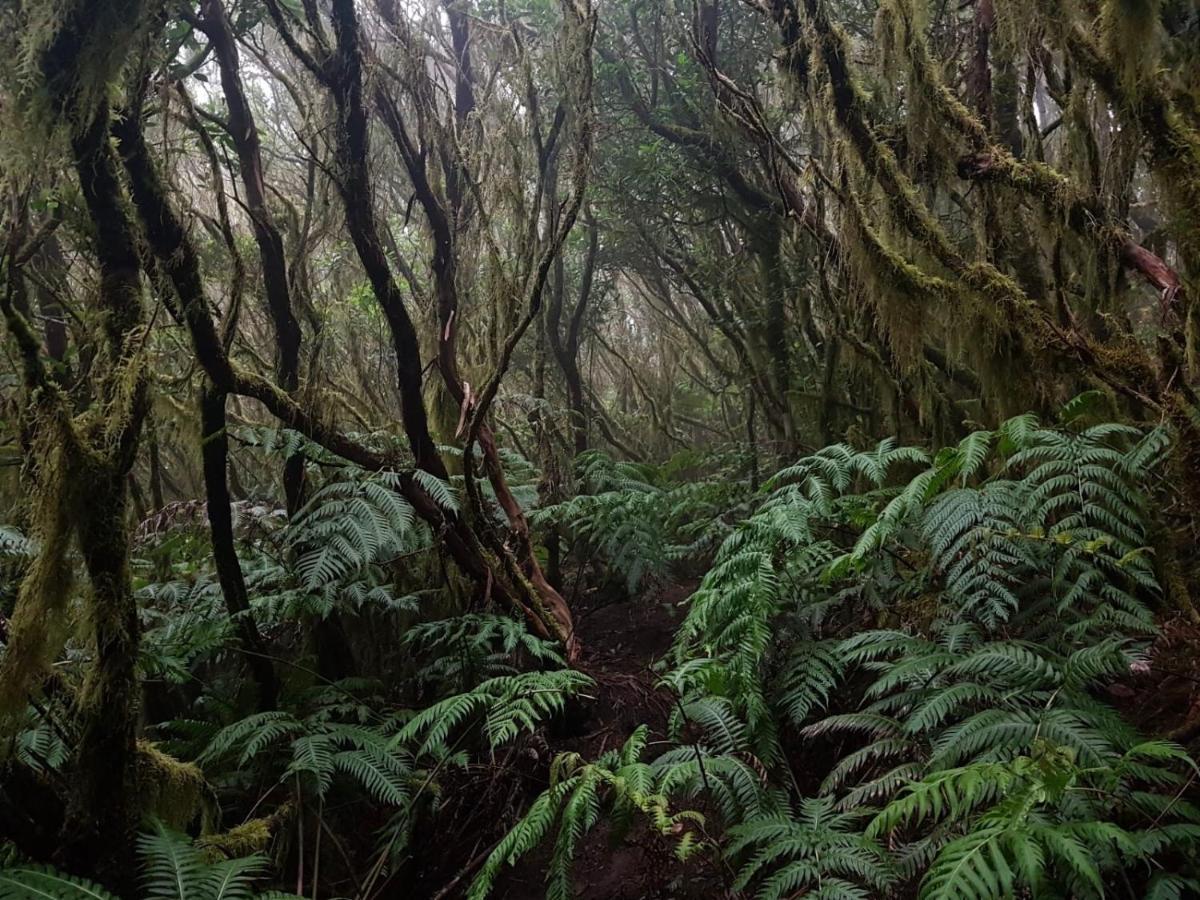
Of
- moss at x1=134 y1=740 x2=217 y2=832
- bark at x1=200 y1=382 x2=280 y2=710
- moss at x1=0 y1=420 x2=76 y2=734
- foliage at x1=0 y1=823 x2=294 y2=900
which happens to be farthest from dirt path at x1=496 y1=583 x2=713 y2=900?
moss at x1=0 y1=420 x2=76 y2=734

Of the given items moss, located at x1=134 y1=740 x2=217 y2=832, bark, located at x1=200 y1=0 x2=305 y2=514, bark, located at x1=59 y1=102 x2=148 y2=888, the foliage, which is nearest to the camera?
the foliage

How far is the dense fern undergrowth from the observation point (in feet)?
5.66

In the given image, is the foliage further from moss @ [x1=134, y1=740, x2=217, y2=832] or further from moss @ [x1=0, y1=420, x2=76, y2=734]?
moss @ [x1=0, y1=420, x2=76, y2=734]

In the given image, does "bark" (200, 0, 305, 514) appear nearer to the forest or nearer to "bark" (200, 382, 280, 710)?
the forest

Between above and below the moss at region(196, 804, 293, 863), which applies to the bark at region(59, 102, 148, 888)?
above

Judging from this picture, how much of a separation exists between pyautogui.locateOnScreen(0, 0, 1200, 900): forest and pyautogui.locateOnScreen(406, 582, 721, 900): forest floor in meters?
0.02

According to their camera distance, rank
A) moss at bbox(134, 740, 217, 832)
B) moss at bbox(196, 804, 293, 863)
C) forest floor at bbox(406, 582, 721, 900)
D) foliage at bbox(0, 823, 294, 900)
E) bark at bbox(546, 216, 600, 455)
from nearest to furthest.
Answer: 1. foliage at bbox(0, 823, 294, 900)
2. moss at bbox(134, 740, 217, 832)
3. moss at bbox(196, 804, 293, 863)
4. forest floor at bbox(406, 582, 721, 900)
5. bark at bbox(546, 216, 600, 455)

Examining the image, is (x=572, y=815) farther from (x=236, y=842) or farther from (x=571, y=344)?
(x=571, y=344)

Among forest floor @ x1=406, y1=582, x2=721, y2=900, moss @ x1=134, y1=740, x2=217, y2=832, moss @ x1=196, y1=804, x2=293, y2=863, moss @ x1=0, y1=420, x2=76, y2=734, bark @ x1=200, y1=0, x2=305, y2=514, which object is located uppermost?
bark @ x1=200, y1=0, x2=305, y2=514

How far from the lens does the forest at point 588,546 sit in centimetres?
190

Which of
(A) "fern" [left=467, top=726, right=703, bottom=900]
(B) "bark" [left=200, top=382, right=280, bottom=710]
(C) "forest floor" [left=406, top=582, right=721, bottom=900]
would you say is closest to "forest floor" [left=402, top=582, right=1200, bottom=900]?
(C) "forest floor" [left=406, top=582, right=721, bottom=900]

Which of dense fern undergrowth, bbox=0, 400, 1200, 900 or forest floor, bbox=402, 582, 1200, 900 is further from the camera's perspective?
forest floor, bbox=402, 582, 1200, 900

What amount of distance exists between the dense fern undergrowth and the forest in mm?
20

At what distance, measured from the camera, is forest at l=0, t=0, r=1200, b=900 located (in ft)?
6.24
